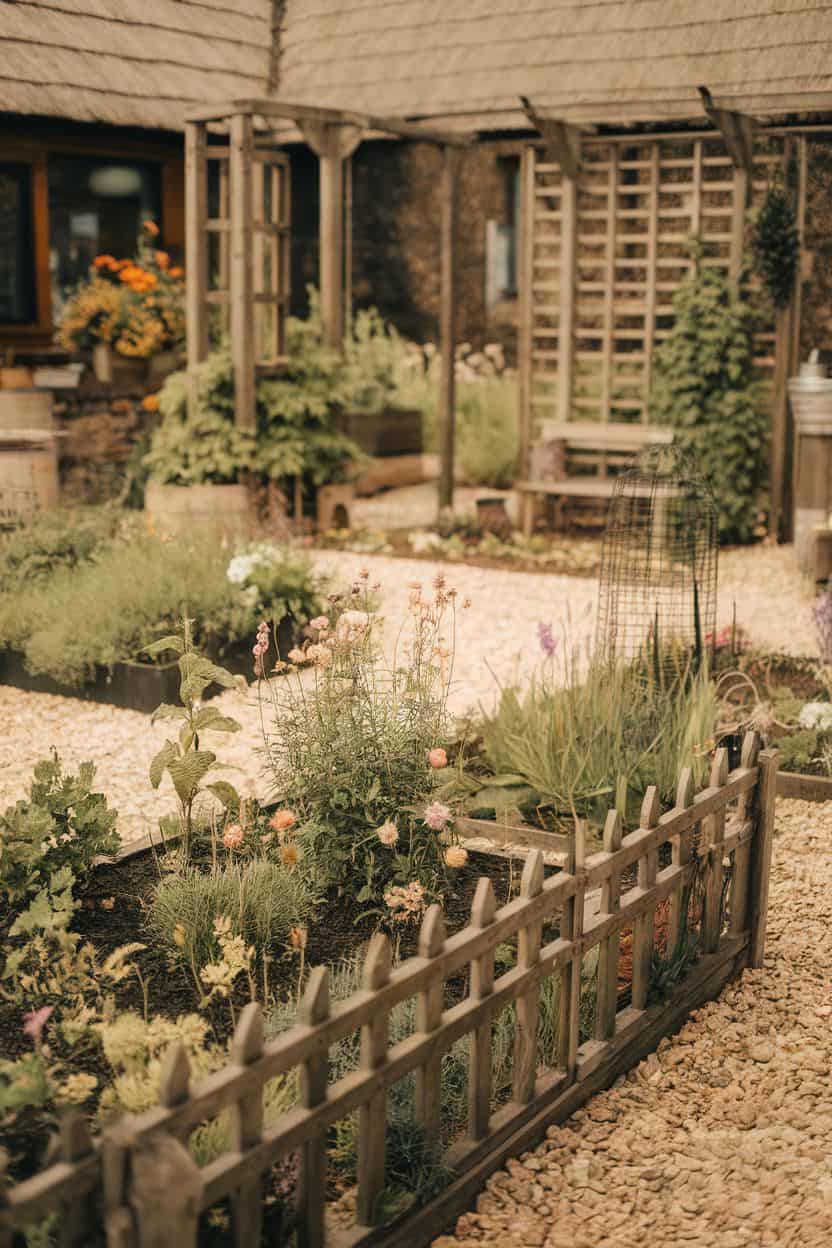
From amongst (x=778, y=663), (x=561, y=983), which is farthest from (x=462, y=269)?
(x=561, y=983)

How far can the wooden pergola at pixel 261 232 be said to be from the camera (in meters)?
9.62

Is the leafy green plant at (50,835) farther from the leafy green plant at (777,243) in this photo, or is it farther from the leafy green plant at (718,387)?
the leafy green plant at (777,243)

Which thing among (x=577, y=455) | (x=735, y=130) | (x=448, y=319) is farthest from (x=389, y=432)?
(x=735, y=130)

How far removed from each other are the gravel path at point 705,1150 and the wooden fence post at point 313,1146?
37cm

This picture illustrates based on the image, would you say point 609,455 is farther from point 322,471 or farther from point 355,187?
point 355,187

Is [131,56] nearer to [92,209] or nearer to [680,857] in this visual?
[92,209]

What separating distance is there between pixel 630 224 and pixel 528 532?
8.61ft

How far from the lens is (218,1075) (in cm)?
224

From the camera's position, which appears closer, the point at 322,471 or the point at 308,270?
the point at 322,471

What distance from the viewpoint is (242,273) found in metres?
Answer: 9.68

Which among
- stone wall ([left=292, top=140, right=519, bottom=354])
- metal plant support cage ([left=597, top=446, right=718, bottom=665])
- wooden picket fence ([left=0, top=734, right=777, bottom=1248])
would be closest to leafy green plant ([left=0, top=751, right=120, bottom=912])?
wooden picket fence ([left=0, top=734, right=777, bottom=1248])

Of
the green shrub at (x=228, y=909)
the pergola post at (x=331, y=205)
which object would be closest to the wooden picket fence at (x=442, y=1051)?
the green shrub at (x=228, y=909)

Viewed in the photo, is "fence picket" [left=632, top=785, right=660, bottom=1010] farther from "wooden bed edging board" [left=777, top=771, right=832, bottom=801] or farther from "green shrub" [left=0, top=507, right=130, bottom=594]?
"green shrub" [left=0, top=507, right=130, bottom=594]

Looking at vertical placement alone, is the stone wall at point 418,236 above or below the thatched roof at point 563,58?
below
